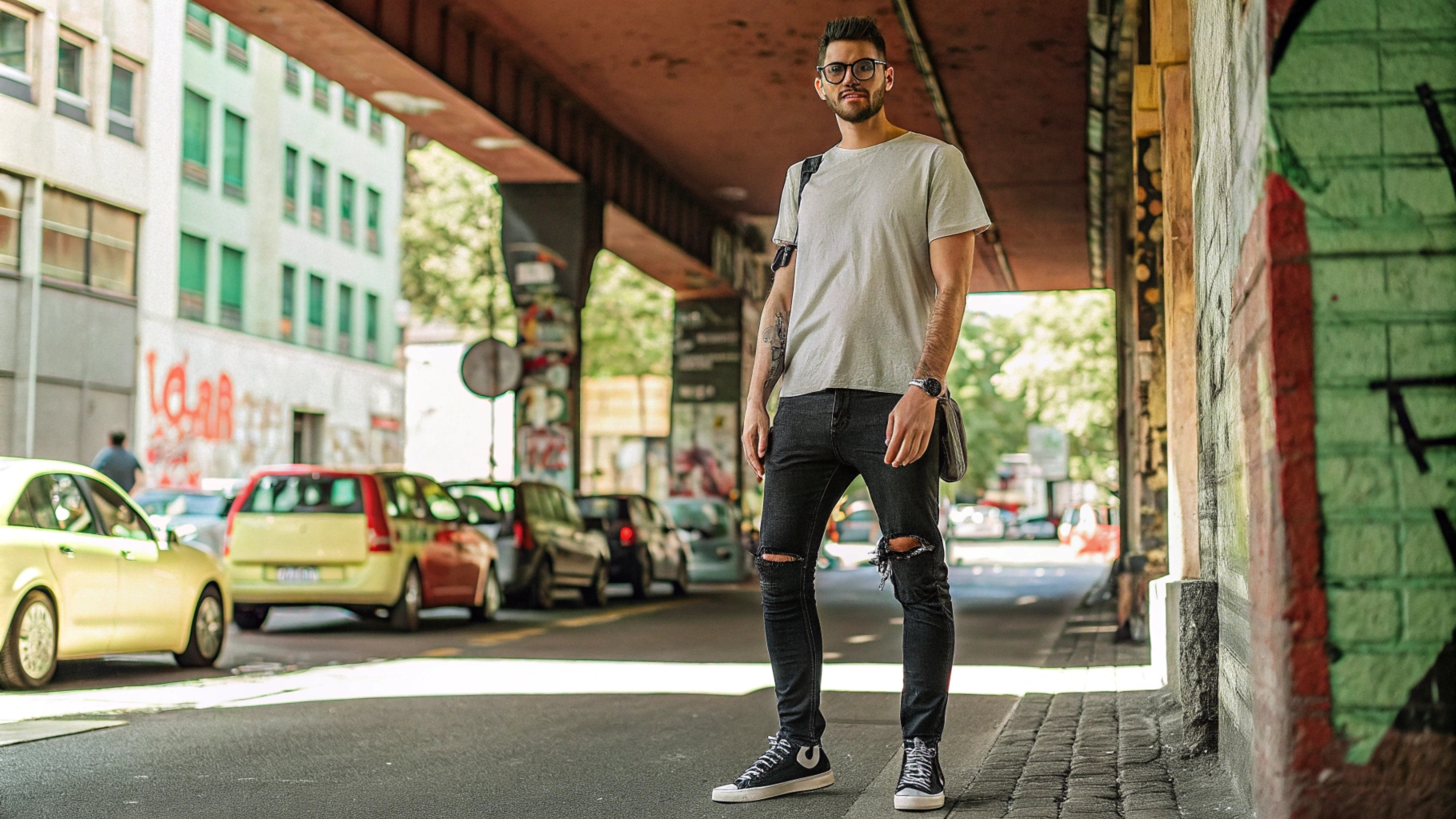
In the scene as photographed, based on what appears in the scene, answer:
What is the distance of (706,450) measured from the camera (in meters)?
31.1

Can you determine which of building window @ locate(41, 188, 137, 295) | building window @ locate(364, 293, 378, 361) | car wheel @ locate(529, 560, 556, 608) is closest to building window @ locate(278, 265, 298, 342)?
building window @ locate(364, 293, 378, 361)

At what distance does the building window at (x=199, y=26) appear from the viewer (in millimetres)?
37594

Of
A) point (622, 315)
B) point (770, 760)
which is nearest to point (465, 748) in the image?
point (770, 760)

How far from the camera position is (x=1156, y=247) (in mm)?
11656

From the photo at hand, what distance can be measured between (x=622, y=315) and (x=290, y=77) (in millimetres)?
10618

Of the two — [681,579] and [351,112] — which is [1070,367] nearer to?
[351,112]

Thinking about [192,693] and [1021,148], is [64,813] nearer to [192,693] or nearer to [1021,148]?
[192,693]

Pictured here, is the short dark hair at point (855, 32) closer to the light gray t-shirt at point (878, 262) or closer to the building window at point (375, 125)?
the light gray t-shirt at point (878, 262)

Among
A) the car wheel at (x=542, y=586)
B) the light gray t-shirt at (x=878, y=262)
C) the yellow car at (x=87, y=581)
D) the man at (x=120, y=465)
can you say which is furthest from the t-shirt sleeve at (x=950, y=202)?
the man at (x=120, y=465)

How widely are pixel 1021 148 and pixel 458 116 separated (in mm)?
7634

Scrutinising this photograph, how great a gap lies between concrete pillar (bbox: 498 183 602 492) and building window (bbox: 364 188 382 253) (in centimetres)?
2650

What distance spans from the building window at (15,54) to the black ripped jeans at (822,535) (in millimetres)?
28876

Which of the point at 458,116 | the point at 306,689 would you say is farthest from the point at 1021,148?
the point at 306,689

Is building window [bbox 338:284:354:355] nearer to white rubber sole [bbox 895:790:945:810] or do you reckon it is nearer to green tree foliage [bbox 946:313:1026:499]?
green tree foliage [bbox 946:313:1026:499]
